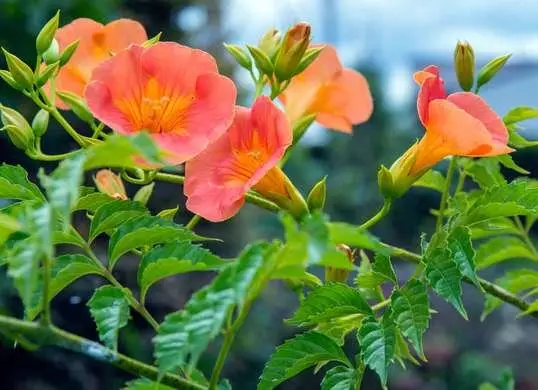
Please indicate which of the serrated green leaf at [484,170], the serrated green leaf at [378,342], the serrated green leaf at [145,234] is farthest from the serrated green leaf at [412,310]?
the serrated green leaf at [484,170]

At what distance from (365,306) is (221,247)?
177 inches

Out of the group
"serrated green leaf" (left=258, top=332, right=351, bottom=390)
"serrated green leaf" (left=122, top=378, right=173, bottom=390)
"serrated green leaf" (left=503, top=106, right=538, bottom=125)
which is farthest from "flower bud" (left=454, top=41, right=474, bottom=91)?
"serrated green leaf" (left=122, top=378, right=173, bottom=390)

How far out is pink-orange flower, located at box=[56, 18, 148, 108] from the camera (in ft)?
2.22

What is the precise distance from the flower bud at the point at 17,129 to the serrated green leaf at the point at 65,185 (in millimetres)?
239

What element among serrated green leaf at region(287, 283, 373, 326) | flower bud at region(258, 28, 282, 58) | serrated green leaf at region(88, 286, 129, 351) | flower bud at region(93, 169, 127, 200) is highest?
flower bud at region(258, 28, 282, 58)

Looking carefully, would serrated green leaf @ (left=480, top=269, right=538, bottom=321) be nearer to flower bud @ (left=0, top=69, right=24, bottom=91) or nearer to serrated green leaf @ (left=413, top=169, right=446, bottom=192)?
serrated green leaf @ (left=413, top=169, right=446, bottom=192)

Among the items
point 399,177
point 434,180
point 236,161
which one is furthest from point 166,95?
point 434,180

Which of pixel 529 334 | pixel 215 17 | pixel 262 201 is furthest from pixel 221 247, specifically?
pixel 262 201

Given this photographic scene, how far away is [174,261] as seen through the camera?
1.55 ft

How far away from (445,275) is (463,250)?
0.02 meters

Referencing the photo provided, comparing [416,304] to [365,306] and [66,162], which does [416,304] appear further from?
[66,162]

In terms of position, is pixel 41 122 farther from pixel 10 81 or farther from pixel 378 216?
pixel 378 216

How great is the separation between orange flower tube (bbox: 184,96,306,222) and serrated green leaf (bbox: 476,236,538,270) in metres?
0.28

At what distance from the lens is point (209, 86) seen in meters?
0.55
